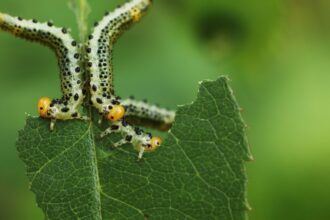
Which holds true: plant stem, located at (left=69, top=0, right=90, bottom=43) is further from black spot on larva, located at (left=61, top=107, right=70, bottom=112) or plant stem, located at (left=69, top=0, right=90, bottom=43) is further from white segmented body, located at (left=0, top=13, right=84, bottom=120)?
black spot on larva, located at (left=61, top=107, right=70, bottom=112)

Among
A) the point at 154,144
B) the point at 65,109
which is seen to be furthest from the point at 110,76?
the point at 154,144

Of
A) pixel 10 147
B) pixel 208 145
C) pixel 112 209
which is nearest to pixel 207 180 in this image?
pixel 208 145

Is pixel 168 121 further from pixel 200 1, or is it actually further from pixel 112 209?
pixel 200 1

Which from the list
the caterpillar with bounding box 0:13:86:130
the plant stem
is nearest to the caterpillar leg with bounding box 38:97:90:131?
the caterpillar with bounding box 0:13:86:130

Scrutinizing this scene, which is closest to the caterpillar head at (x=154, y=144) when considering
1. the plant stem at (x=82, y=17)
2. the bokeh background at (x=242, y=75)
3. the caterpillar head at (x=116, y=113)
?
the caterpillar head at (x=116, y=113)

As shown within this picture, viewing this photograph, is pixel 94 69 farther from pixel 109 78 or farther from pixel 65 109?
pixel 65 109
